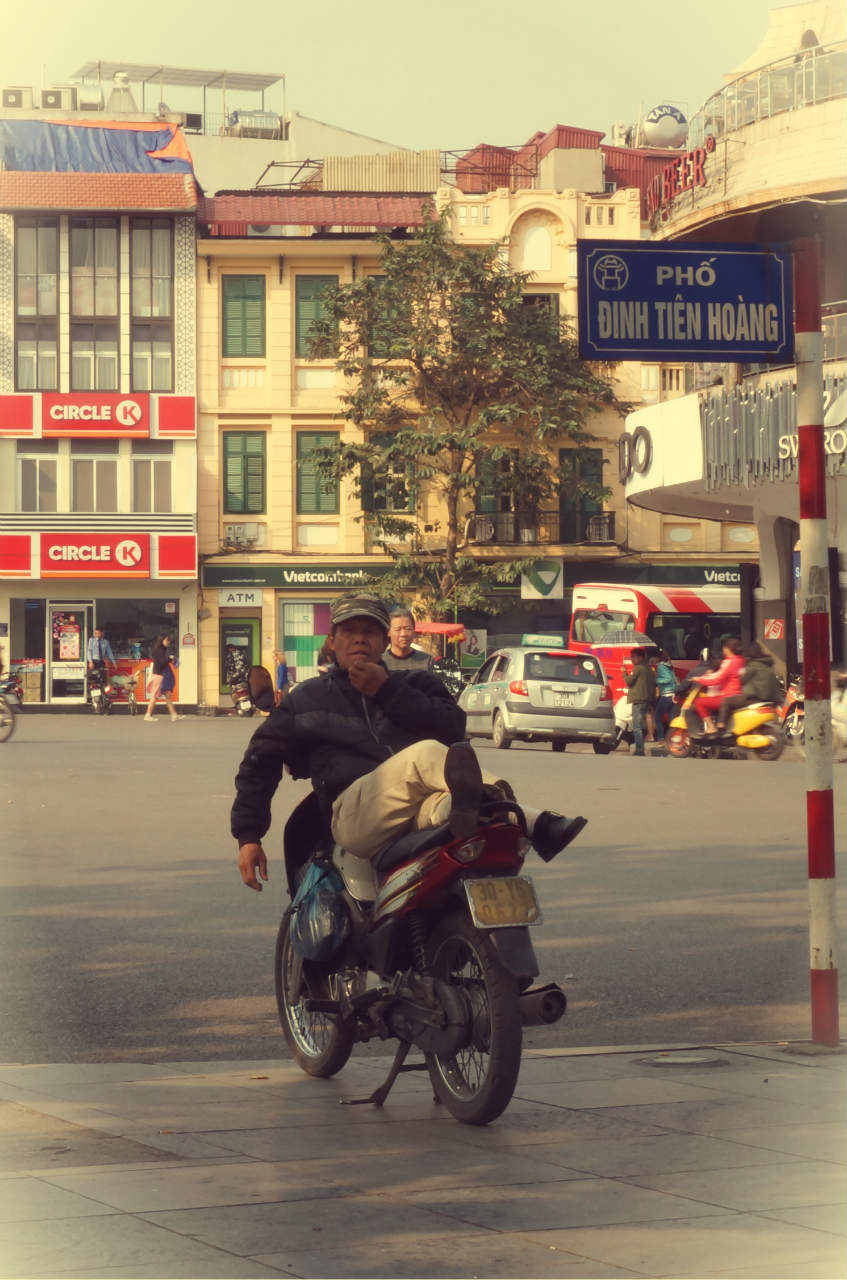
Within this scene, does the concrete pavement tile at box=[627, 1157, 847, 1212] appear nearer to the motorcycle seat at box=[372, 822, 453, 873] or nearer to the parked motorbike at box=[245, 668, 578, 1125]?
the parked motorbike at box=[245, 668, 578, 1125]

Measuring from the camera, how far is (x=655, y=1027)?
7.37m

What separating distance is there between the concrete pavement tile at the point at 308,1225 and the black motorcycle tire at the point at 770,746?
2279 cm

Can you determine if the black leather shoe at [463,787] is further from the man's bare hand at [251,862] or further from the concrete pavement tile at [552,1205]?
the concrete pavement tile at [552,1205]

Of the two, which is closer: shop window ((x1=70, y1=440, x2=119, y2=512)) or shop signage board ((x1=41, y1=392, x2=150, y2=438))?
shop signage board ((x1=41, y1=392, x2=150, y2=438))

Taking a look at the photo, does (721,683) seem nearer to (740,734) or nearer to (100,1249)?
(740,734)

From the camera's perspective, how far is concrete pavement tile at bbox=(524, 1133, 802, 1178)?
4.70m

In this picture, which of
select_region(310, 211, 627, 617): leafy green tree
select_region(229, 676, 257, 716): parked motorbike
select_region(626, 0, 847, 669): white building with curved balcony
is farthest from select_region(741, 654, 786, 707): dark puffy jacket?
select_region(310, 211, 627, 617): leafy green tree

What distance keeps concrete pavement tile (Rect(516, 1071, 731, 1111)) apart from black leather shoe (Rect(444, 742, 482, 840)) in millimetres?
905

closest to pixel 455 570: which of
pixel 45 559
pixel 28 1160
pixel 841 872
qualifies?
pixel 45 559

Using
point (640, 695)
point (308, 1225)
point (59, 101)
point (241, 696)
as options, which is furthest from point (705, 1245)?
point (59, 101)

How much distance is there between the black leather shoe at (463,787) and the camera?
5227 millimetres

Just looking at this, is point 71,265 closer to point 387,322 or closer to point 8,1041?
point 387,322

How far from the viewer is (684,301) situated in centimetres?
661

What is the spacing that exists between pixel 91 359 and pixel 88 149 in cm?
539
